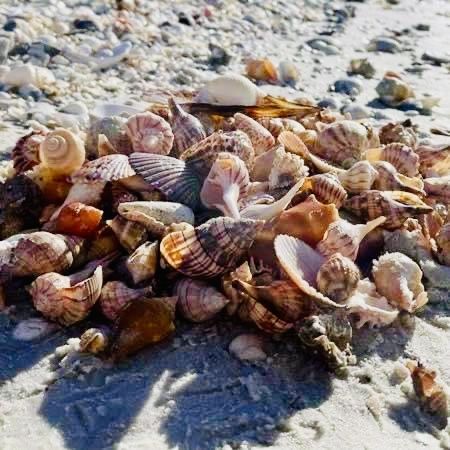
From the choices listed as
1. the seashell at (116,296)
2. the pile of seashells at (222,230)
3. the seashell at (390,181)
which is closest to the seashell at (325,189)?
the pile of seashells at (222,230)

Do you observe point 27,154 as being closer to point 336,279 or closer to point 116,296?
point 116,296

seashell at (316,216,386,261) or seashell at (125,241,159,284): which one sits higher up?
seashell at (316,216,386,261)

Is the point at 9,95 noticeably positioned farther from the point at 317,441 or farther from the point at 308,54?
the point at 317,441

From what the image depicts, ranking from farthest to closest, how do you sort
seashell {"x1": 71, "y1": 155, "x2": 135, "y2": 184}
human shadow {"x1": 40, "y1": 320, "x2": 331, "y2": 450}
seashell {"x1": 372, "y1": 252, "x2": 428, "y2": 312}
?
seashell {"x1": 71, "y1": 155, "x2": 135, "y2": 184} < seashell {"x1": 372, "y1": 252, "x2": 428, "y2": 312} < human shadow {"x1": 40, "y1": 320, "x2": 331, "y2": 450}

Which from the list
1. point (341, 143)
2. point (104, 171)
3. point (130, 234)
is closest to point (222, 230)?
point (130, 234)

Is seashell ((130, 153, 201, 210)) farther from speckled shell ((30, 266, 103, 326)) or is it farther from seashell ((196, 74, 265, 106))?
seashell ((196, 74, 265, 106))

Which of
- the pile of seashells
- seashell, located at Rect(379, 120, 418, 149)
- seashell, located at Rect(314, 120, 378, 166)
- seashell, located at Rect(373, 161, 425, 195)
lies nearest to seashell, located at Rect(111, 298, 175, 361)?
the pile of seashells

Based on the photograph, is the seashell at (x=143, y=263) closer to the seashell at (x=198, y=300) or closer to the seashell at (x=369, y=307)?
the seashell at (x=198, y=300)
